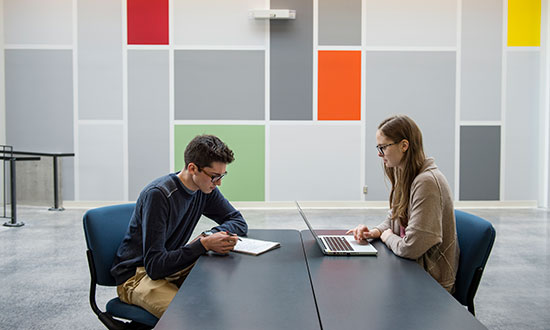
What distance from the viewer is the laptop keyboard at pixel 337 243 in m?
1.81

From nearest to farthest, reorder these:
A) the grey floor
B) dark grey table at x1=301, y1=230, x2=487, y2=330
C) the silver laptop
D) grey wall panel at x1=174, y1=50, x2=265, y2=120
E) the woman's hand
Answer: dark grey table at x1=301, y1=230, x2=487, y2=330 → the silver laptop → the woman's hand → the grey floor → grey wall panel at x1=174, y1=50, x2=265, y2=120

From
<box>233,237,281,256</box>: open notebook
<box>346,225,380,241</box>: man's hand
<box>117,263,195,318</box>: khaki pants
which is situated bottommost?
<box>117,263,195,318</box>: khaki pants

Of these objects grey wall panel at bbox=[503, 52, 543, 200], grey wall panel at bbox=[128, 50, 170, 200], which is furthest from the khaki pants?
grey wall panel at bbox=[503, 52, 543, 200]

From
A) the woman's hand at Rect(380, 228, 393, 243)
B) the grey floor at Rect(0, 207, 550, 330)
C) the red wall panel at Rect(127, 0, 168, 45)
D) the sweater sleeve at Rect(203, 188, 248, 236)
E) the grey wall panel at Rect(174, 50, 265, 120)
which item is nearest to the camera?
the woman's hand at Rect(380, 228, 393, 243)

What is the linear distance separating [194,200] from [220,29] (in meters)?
5.21

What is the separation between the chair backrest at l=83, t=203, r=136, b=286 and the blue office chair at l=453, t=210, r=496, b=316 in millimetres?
1521

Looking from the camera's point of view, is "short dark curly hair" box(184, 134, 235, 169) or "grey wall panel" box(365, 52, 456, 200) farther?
"grey wall panel" box(365, 52, 456, 200)

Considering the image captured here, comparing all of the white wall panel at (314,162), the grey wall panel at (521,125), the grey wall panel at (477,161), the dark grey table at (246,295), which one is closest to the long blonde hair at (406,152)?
the dark grey table at (246,295)

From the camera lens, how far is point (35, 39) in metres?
6.58

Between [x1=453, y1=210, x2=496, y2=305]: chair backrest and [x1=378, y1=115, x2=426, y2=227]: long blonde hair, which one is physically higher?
[x1=378, y1=115, x2=426, y2=227]: long blonde hair

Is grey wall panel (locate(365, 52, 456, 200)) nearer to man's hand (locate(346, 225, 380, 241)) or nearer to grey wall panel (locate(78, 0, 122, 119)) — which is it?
grey wall panel (locate(78, 0, 122, 119))

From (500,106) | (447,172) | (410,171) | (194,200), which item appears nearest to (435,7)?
(500,106)

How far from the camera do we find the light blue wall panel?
6.64 meters

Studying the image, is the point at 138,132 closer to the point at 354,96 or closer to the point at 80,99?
the point at 80,99
